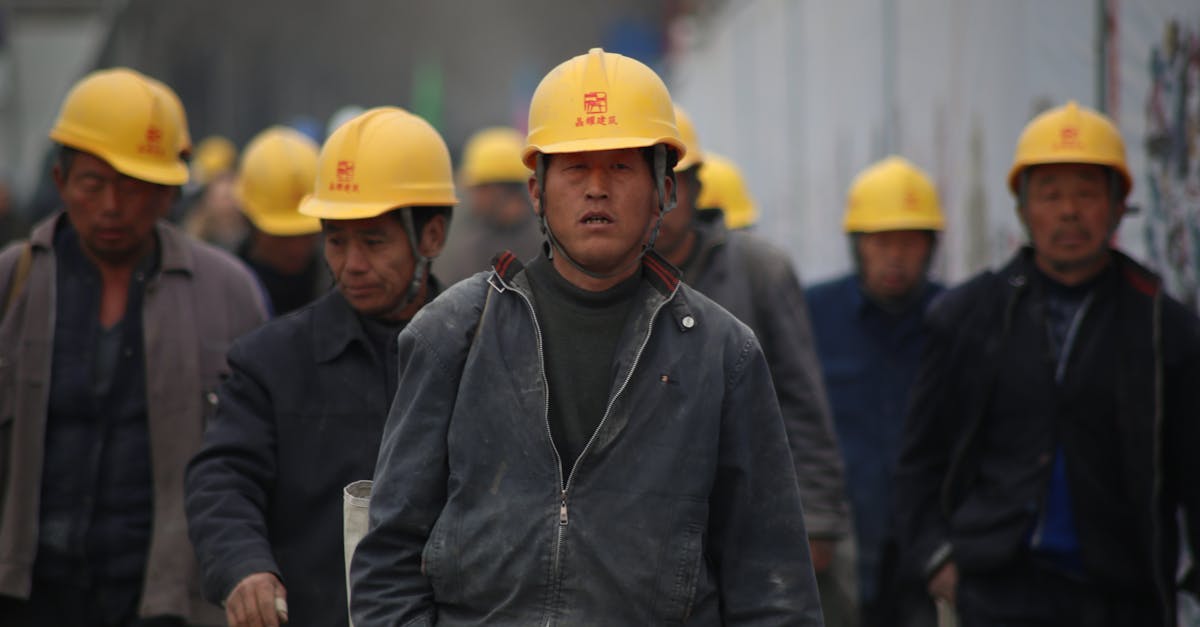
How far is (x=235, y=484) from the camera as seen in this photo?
4395 mm

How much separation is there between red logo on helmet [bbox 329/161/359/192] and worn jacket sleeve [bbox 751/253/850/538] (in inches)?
79.3

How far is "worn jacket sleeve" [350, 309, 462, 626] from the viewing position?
340 centimetres

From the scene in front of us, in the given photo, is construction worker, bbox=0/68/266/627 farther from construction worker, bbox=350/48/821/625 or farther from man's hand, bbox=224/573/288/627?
construction worker, bbox=350/48/821/625

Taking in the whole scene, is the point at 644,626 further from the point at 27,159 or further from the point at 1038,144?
the point at 27,159

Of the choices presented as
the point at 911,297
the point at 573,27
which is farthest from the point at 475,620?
the point at 573,27

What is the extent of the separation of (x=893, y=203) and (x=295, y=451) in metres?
4.62

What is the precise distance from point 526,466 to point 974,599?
2.68 meters

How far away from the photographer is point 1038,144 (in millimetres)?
5684

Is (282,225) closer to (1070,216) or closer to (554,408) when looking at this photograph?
(1070,216)

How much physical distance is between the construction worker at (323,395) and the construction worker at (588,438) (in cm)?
96

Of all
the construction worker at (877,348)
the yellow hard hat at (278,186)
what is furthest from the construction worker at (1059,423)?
the yellow hard hat at (278,186)

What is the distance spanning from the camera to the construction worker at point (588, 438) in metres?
3.35

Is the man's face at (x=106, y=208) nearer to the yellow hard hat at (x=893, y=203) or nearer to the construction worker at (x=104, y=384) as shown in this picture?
the construction worker at (x=104, y=384)

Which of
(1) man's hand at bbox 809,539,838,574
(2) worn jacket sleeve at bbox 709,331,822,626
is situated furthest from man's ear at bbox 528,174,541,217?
(1) man's hand at bbox 809,539,838,574
